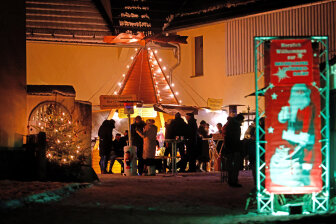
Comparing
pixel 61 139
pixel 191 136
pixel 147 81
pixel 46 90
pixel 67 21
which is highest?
pixel 67 21

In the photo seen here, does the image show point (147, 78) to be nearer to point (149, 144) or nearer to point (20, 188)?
point (149, 144)

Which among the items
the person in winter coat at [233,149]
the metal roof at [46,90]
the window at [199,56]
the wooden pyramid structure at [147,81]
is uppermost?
the window at [199,56]

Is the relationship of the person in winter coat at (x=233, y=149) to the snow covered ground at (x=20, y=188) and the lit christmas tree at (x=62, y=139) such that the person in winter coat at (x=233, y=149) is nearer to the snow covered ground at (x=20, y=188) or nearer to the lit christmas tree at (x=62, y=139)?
the lit christmas tree at (x=62, y=139)

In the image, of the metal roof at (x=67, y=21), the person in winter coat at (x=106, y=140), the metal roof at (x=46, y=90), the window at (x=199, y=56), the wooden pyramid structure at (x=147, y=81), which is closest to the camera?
the metal roof at (x=46, y=90)

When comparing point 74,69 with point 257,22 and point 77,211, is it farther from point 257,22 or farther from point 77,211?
point 77,211

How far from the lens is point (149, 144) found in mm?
19078

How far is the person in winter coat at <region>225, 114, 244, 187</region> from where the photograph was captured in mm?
14289

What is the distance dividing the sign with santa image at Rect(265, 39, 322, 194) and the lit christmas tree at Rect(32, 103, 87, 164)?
22.2 feet

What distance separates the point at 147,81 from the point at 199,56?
3678 millimetres

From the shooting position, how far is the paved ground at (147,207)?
8.86 m

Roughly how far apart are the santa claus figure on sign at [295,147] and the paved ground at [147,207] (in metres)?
0.74

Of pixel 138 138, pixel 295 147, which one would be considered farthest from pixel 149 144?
pixel 295 147

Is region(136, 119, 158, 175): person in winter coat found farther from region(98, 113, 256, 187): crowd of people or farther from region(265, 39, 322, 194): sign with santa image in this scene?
region(265, 39, 322, 194): sign with santa image

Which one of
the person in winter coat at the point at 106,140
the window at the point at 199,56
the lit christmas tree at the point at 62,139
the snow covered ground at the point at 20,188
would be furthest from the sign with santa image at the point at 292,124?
the window at the point at 199,56
